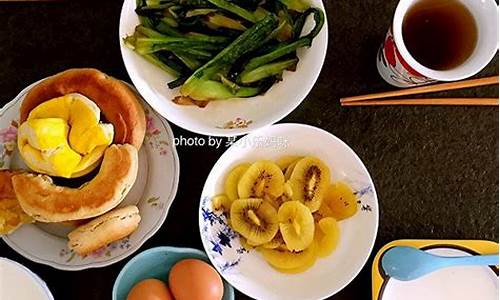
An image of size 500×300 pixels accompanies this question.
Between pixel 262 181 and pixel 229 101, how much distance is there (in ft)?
0.39

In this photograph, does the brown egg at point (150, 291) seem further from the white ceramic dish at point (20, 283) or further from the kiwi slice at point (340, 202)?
the kiwi slice at point (340, 202)

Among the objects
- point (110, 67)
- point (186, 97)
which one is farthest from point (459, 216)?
point (110, 67)

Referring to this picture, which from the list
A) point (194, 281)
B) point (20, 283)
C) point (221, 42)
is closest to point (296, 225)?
point (194, 281)

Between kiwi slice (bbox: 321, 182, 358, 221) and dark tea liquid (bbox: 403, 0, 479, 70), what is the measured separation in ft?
0.64

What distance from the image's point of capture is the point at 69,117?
949 mm

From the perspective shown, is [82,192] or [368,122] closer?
[82,192]

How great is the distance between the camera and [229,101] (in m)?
1.00

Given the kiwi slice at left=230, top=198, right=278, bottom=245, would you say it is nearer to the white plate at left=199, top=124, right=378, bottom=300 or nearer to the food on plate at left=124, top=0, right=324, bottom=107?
the white plate at left=199, top=124, right=378, bottom=300

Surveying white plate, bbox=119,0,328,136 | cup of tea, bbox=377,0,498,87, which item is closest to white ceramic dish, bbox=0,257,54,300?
white plate, bbox=119,0,328,136

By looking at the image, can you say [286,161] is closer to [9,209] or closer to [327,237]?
[327,237]

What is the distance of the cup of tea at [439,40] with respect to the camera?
0.97 metres

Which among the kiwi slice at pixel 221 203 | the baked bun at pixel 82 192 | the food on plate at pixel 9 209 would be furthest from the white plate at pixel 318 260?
the food on plate at pixel 9 209

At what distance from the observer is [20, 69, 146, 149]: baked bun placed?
975 millimetres

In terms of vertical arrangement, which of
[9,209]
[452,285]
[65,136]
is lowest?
[452,285]
